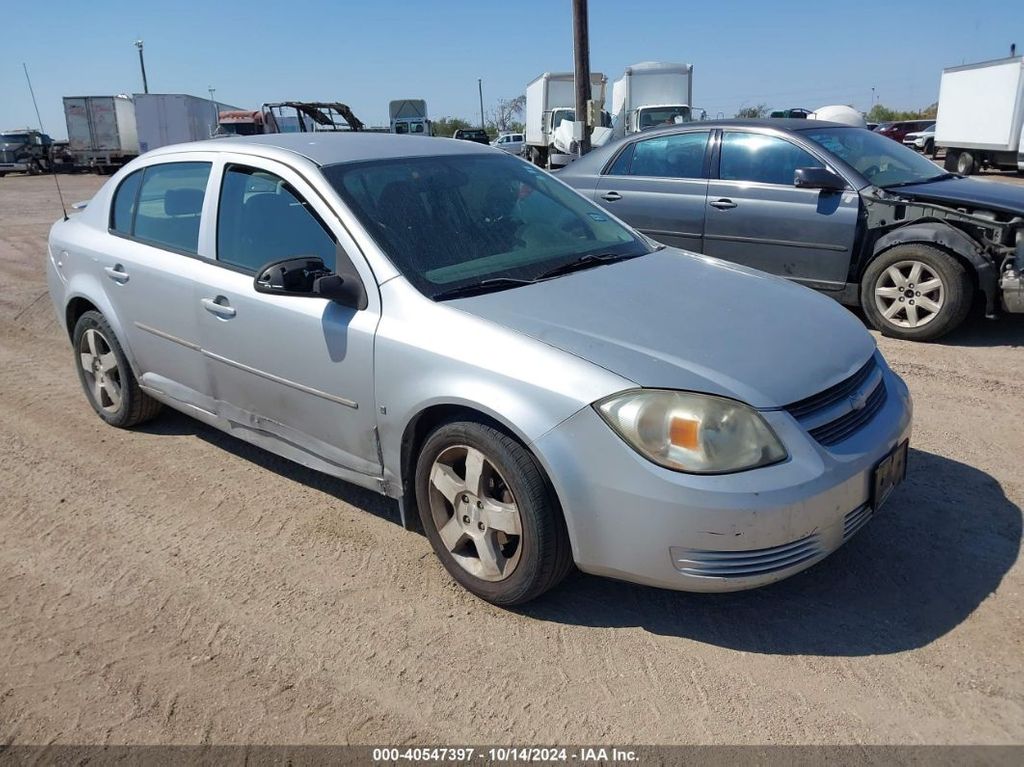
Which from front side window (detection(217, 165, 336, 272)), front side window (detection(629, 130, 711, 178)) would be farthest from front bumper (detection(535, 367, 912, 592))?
front side window (detection(629, 130, 711, 178))

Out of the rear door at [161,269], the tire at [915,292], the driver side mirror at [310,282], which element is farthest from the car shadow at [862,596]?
the tire at [915,292]

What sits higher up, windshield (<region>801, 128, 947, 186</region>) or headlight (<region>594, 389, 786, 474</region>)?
windshield (<region>801, 128, 947, 186</region>)

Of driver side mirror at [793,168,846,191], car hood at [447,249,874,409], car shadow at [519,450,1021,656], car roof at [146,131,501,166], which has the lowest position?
car shadow at [519,450,1021,656]

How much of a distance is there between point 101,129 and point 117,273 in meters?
35.2

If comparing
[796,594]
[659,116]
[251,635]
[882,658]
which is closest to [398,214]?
[251,635]

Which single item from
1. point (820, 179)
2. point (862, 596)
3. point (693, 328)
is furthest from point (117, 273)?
point (820, 179)

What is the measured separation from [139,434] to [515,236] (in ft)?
8.79

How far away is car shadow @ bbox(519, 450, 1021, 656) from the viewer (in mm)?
2826

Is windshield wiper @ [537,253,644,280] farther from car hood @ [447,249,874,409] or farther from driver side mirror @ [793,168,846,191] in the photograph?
driver side mirror @ [793,168,846,191]

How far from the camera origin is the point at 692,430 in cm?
259

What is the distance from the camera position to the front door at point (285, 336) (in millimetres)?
3266

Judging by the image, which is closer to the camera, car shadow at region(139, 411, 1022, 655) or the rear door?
car shadow at region(139, 411, 1022, 655)

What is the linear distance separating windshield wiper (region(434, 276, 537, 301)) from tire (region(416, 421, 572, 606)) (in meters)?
0.51

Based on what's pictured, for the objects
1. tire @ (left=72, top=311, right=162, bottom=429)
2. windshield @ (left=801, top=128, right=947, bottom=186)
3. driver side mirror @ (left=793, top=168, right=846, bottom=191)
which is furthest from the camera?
windshield @ (left=801, top=128, right=947, bottom=186)
